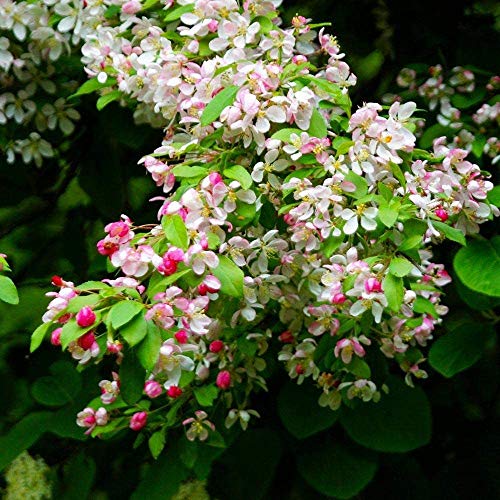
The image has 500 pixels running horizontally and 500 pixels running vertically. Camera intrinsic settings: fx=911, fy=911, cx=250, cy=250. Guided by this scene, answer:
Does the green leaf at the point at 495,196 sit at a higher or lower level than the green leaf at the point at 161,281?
lower

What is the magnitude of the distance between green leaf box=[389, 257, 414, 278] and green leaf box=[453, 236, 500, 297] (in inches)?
16.3

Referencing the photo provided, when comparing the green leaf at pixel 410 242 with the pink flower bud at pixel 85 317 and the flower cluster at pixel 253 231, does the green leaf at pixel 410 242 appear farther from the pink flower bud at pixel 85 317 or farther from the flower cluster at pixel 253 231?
the pink flower bud at pixel 85 317

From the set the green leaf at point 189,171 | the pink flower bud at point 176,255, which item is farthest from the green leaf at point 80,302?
the green leaf at point 189,171

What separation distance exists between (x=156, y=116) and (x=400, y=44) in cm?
76

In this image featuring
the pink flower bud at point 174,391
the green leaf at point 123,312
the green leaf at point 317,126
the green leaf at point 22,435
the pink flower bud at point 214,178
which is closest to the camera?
the green leaf at point 123,312

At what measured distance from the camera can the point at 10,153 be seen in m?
2.14

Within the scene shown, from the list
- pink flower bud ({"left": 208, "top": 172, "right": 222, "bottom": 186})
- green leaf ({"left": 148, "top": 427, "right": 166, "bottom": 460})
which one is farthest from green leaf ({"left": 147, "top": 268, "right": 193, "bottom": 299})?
green leaf ({"left": 148, "top": 427, "right": 166, "bottom": 460})

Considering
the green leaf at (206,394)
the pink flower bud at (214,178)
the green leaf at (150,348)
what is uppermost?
the pink flower bud at (214,178)

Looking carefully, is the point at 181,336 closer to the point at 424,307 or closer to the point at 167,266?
the point at 167,266

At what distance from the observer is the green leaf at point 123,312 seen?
44.1 inches

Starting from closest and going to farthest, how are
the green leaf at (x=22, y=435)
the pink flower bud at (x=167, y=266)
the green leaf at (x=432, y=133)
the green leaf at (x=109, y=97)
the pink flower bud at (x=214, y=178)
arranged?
the pink flower bud at (x=167, y=266) → the pink flower bud at (x=214, y=178) → the green leaf at (x=109, y=97) → the green leaf at (x=22, y=435) → the green leaf at (x=432, y=133)

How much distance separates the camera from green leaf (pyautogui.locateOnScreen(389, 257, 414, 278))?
1258 millimetres

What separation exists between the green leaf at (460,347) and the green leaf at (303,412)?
0.81 feet

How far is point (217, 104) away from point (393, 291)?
1.33ft
